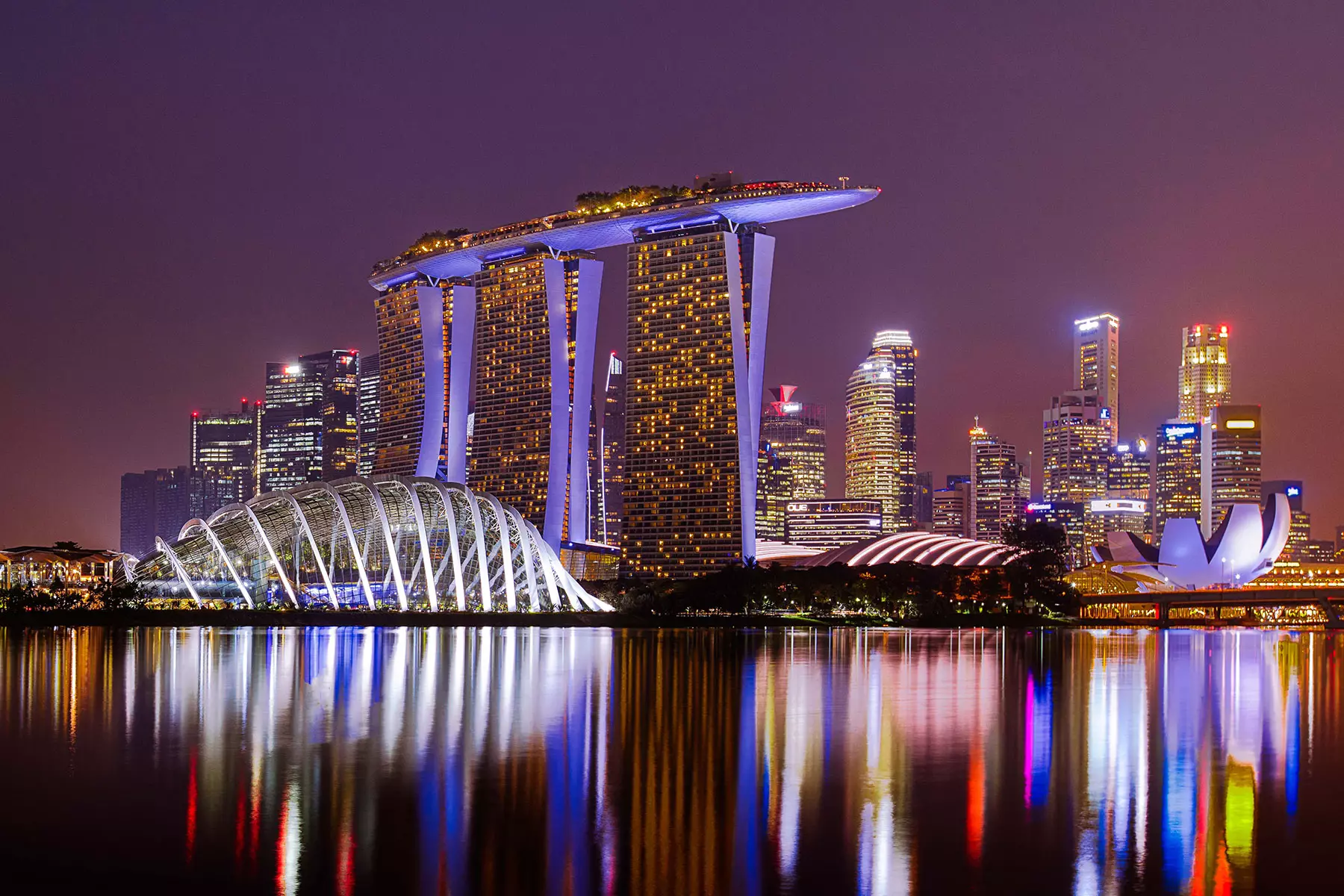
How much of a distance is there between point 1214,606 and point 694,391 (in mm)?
66482

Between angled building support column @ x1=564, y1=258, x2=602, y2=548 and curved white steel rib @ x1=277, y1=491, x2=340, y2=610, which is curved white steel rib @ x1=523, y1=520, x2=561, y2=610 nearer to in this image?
curved white steel rib @ x1=277, y1=491, x2=340, y2=610

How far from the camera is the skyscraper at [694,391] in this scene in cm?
17012

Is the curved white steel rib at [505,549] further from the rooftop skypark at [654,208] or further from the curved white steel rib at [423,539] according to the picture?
the rooftop skypark at [654,208]

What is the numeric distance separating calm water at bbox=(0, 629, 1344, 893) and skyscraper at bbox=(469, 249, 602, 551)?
139m

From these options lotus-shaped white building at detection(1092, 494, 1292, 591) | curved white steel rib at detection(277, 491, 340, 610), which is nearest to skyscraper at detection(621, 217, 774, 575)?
lotus-shaped white building at detection(1092, 494, 1292, 591)

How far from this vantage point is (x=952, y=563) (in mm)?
182375

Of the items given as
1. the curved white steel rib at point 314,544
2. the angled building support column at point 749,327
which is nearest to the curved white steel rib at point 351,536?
the curved white steel rib at point 314,544

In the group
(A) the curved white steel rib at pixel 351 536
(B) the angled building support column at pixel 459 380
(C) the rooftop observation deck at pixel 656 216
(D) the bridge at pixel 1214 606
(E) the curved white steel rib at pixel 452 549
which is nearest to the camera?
(A) the curved white steel rib at pixel 351 536

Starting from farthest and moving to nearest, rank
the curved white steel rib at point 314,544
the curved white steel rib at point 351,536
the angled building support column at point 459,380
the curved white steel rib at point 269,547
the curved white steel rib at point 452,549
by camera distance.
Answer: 1. the angled building support column at point 459,380
2. the curved white steel rib at point 452,549
3. the curved white steel rib at point 269,547
4. the curved white steel rib at point 314,544
5. the curved white steel rib at point 351,536

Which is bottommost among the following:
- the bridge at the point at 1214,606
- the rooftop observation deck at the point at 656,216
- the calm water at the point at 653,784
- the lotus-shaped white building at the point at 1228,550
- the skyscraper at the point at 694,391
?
the bridge at the point at 1214,606

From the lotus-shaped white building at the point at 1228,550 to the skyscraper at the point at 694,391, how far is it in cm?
5997

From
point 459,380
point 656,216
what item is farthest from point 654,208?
point 459,380

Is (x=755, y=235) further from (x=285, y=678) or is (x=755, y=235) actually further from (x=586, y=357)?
(x=285, y=678)

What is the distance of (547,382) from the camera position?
192875 mm
